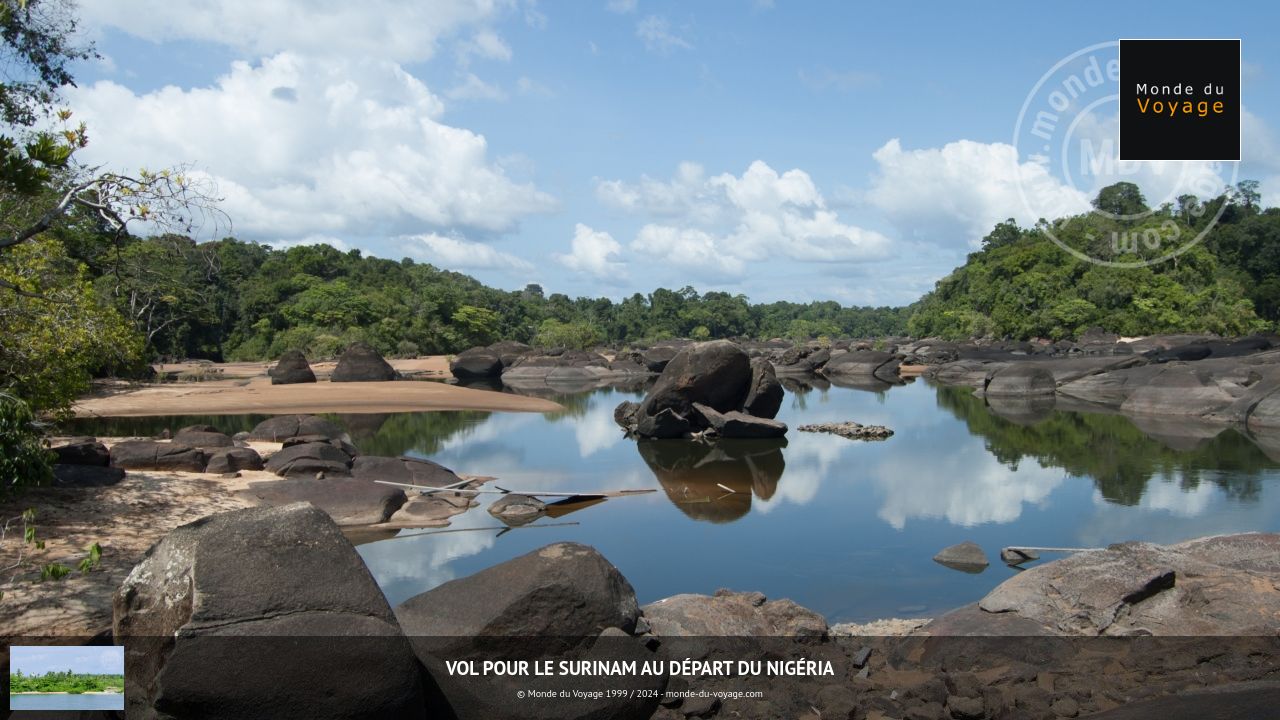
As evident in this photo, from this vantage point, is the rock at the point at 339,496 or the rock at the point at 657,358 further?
the rock at the point at 657,358

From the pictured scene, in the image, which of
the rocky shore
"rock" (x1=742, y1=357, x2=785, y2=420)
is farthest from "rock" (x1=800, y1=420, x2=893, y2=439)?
the rocky shore

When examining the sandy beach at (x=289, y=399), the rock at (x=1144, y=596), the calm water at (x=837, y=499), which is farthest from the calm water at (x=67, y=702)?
the sandy beach at (x=289, y=399)

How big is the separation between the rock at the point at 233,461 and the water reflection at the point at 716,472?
26.2 ft

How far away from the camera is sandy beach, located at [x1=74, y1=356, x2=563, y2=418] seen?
99.5 feet

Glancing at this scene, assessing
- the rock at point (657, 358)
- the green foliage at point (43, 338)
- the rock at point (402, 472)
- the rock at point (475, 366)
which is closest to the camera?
the green foliage at point (43, 338)

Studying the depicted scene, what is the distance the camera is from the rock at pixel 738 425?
24828 millimetres

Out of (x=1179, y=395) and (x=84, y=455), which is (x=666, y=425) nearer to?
(x=84, y=455)

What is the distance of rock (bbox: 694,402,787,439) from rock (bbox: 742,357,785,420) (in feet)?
3.04

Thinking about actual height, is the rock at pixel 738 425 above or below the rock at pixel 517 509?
above

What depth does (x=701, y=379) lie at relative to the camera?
24.9m

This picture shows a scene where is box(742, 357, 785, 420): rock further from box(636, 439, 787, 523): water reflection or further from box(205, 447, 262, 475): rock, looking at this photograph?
box(205, 447, 262, 475): rock

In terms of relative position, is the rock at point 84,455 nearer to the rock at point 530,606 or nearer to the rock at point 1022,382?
the rock at point 530,606

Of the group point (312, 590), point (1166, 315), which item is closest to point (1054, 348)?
point (1166, 315)

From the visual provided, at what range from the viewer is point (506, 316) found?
86688 millimetres
